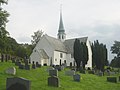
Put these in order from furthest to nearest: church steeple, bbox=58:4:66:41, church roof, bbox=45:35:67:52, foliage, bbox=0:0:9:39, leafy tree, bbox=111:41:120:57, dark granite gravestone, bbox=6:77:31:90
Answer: leafy tree, bbox=111:41:120:57 < church steeple, bbox=58:4:66:41 < church roof, bbox=45:35:67:52 < foliage, bbox=0:0:9:39 < dark granite gravestone, bbox=6:77:31:90

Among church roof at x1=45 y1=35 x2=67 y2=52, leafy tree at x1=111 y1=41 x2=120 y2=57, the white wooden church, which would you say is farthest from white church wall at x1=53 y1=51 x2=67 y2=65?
leafy tree at x1=111 y1=41 x2=120 y2=57

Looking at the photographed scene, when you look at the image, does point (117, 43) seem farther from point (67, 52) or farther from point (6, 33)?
point (6, 33)

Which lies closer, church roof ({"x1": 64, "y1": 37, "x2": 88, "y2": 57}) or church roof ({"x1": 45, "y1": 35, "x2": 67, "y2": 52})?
church roof ({"x1": 45, "y1": 35, "x2": 67, "y2": 52})

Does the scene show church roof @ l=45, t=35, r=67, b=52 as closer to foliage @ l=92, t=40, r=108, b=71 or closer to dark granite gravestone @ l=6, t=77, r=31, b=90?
foliage @ l=92, t=40, r=108, b=71

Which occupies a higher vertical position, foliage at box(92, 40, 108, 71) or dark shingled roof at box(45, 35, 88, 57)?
dark shingled roof at box(45, 35, 88, 57)

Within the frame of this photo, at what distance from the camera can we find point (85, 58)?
184 ft

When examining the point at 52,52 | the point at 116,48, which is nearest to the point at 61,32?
the point at 52,52

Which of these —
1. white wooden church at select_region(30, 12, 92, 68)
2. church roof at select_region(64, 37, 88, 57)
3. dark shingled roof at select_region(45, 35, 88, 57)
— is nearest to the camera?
white wooden church at select_region(30, 12, 92, 68)

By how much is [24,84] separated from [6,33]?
30.3 m

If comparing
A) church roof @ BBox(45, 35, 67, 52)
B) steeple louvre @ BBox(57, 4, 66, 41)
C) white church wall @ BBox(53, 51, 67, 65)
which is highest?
steeple louvre @ BBox(57, 4, 66, 41)

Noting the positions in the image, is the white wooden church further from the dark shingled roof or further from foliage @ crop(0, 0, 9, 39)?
foliage @ crop(0, 0, 9, 39)

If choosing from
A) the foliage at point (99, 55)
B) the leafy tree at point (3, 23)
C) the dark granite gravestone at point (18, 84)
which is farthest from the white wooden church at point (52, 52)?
the dark granite gravestone at point (18, 84)

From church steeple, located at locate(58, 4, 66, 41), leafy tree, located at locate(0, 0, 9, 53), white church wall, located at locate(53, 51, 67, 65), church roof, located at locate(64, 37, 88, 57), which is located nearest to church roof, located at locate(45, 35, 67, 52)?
white church wall, located at locate(53, 51, 67, 65)

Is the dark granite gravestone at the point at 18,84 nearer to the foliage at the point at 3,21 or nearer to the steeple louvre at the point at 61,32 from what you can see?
the foliage at the point at 3,21
